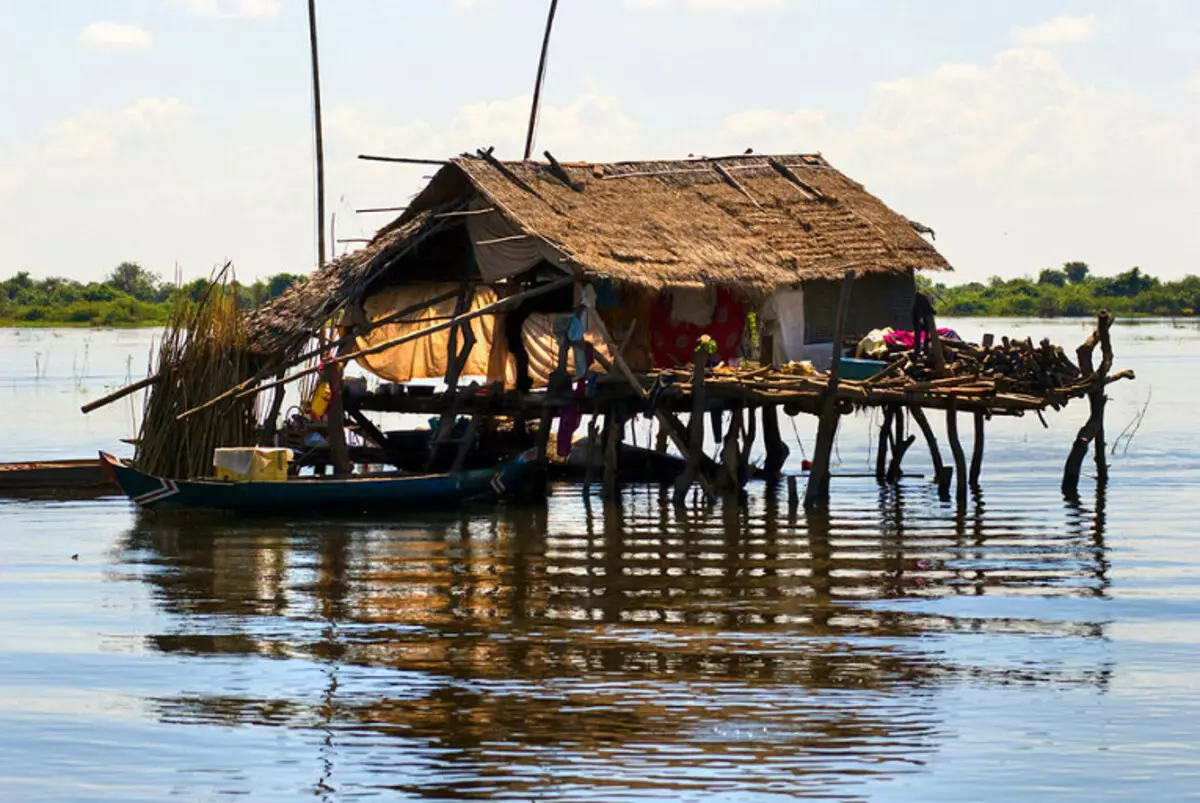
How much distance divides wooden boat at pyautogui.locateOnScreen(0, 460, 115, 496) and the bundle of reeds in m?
2.87

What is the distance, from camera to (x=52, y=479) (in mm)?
21359

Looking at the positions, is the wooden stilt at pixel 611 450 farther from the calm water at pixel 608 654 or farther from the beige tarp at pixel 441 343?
the beige tarp at pixel 441 343

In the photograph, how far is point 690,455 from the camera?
19.1 m

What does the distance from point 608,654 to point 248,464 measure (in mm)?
7134

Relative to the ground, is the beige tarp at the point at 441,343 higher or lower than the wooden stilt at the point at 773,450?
higher

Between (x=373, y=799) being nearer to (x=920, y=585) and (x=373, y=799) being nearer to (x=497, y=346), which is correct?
(x=920, y=585)

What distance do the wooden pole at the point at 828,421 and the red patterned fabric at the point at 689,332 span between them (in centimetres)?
217

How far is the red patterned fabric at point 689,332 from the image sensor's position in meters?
20.7

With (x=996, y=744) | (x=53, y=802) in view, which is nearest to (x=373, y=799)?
(x=53, y=802)

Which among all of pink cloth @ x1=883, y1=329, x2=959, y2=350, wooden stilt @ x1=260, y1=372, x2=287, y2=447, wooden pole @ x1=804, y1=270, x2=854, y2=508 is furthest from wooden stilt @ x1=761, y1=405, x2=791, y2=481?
wooden stilt @ x1=260, y1=372, x2=287, y2=447

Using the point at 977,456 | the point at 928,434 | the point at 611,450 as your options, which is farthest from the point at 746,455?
the point at 611,450

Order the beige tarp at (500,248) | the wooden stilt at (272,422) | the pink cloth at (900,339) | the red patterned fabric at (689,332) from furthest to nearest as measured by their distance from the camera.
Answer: the red patterned fabric at (689,332)
the pink cloth at (900,339)
the beige tarp at (500,248)
the wooden stilt at (272,422)

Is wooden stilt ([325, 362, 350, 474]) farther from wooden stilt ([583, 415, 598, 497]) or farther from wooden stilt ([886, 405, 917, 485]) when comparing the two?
wooden stilt ([886, 405, 917, 485])

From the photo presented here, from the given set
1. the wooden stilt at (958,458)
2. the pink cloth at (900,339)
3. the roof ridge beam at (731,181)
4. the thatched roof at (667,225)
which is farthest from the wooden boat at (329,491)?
the roof ridge beam at (731,181)
